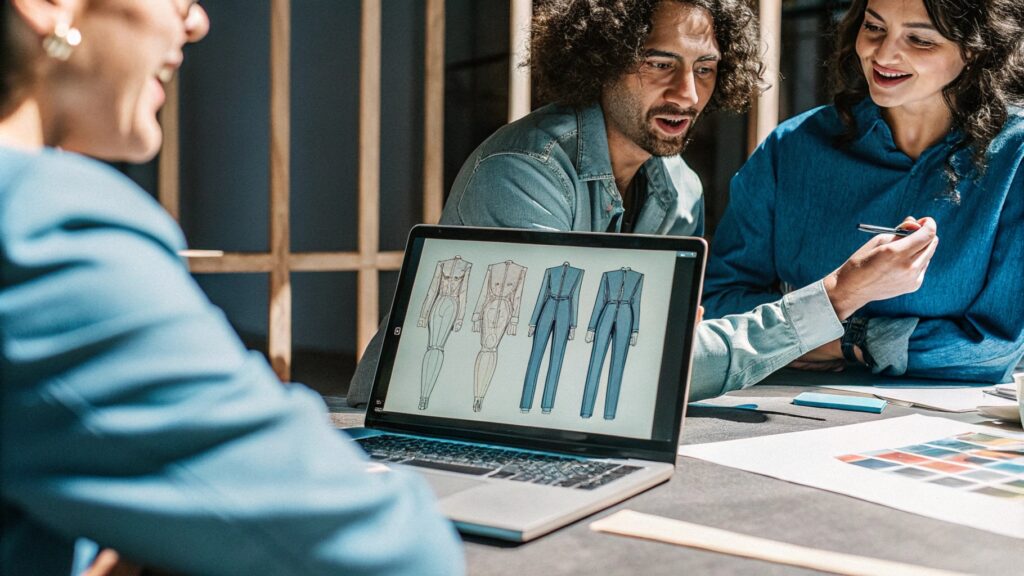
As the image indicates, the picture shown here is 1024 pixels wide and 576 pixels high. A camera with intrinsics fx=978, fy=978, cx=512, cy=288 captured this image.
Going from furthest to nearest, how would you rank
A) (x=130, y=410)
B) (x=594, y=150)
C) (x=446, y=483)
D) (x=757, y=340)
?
(x=594, y=150) < (x=757, y=340) < (x=446, y=483) < (x=130, y=410)

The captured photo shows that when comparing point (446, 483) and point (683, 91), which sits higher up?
point (683, 91)

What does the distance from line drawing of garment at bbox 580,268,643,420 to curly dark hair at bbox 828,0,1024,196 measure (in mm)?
1098

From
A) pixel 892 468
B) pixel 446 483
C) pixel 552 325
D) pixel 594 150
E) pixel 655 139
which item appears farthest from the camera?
pixel 655 139

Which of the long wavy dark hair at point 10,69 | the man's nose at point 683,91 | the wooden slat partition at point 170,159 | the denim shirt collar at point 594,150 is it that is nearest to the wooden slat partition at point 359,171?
the wooden slat partition at point 170,159

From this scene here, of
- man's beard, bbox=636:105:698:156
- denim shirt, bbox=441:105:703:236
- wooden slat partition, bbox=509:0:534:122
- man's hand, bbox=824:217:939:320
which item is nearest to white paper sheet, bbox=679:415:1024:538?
man's hand, bbox=824:217:939:320

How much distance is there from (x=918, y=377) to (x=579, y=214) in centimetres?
71

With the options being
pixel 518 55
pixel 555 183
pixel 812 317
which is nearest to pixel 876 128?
pixel 555 183

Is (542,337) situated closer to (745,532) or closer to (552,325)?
(552,325)

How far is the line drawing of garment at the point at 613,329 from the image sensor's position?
1.11 m

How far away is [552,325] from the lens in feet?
3.86

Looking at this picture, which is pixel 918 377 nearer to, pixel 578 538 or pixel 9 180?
pixel 578 538

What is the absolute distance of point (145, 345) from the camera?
0.50 meters

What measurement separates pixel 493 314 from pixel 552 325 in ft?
0.26

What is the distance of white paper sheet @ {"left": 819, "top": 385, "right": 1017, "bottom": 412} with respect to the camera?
4.80ft
